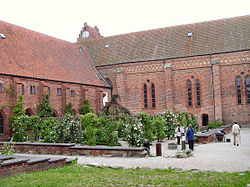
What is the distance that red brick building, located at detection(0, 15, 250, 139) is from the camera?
28250 mm

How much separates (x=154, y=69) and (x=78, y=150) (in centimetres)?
2208

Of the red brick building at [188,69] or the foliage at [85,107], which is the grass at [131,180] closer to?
the foliage at [85,107]

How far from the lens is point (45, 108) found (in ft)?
85.6

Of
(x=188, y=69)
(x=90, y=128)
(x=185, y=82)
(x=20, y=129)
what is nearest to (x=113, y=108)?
(x=90, y=128)

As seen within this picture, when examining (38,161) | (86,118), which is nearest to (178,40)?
(86,118)

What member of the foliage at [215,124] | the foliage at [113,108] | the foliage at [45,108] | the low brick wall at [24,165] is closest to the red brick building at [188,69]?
the foliage at [215,124]

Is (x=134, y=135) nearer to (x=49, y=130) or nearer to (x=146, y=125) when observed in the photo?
(x=146, y=125)

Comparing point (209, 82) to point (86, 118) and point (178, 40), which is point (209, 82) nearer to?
point (178, 40)

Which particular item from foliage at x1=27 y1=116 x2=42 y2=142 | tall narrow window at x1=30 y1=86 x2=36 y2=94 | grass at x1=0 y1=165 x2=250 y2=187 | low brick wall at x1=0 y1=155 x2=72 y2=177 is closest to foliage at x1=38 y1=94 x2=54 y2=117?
tall narrow window at x1=30 y1=86 x2=36 y2=94

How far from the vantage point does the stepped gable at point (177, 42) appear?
3294 cm

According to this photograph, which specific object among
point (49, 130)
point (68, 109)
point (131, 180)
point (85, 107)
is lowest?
point (131, 180)

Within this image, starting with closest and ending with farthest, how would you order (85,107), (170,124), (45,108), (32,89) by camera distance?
1. (170,124)
2. (32,89)
3. (45,108)
4. (85,107)

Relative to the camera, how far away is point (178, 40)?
35.5 metres

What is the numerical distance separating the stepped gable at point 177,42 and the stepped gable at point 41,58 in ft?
12.8
